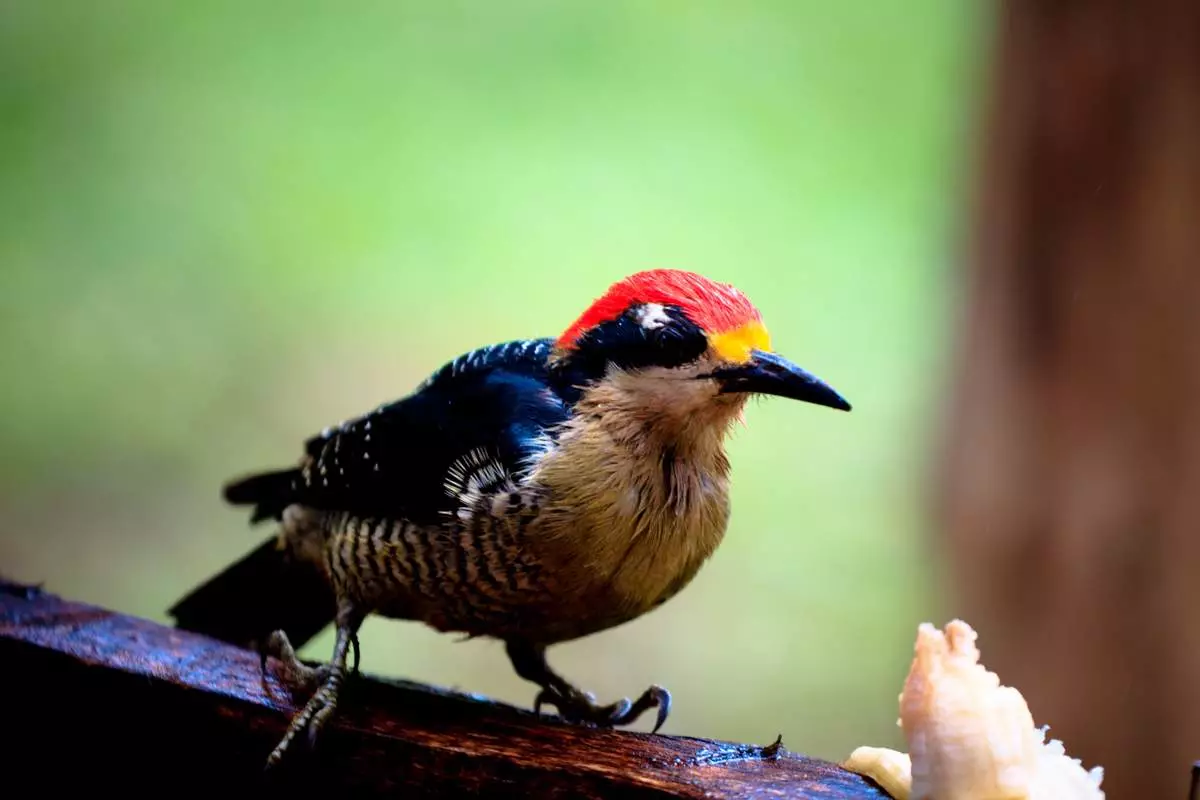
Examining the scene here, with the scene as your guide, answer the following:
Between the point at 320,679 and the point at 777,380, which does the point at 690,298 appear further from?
the point at 320,679

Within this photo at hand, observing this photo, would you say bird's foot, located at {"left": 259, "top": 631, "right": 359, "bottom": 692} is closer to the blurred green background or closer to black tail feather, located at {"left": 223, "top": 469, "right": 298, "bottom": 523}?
Result: black tail feather, located at {"left": 223, "top": 469, "right": 298, "bottom": 523}

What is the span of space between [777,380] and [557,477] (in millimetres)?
374

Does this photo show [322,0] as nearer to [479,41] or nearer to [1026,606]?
[479,41]

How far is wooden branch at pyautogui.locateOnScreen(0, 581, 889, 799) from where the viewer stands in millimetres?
1597

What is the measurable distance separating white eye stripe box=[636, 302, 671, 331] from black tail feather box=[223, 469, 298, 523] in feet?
2.94

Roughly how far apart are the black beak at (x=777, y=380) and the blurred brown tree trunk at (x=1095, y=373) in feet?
5.42

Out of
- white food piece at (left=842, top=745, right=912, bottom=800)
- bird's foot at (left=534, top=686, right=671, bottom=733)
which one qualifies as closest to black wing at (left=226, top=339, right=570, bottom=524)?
bird's foot at (left=534, top=686, right=671, bottom=733)

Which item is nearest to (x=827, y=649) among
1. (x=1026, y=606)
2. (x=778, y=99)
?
(x=1026, y=606)

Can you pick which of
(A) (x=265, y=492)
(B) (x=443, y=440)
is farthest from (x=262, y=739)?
(A) (x=265, y=492)

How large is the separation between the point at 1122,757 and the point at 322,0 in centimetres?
378

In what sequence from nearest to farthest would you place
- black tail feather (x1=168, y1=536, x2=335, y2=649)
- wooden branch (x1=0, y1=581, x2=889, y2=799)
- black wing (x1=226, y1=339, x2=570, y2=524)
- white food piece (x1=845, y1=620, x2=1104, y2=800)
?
white food piece (x1=845, y1=620, x2=1104, y2=800) → wooden branch (x1=0, y1=581, x2=889, y2=799) → black wing (x1=226, y1=339, x2=570, y2=524) → black tail feather (x1=168, y1=536, x2=335, y2=649)

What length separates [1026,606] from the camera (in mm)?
3230

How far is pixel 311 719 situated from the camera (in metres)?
1.79

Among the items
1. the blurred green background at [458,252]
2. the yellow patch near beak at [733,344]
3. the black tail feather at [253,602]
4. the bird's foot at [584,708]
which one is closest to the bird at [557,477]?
the yellow patch near beak at [733,344]
